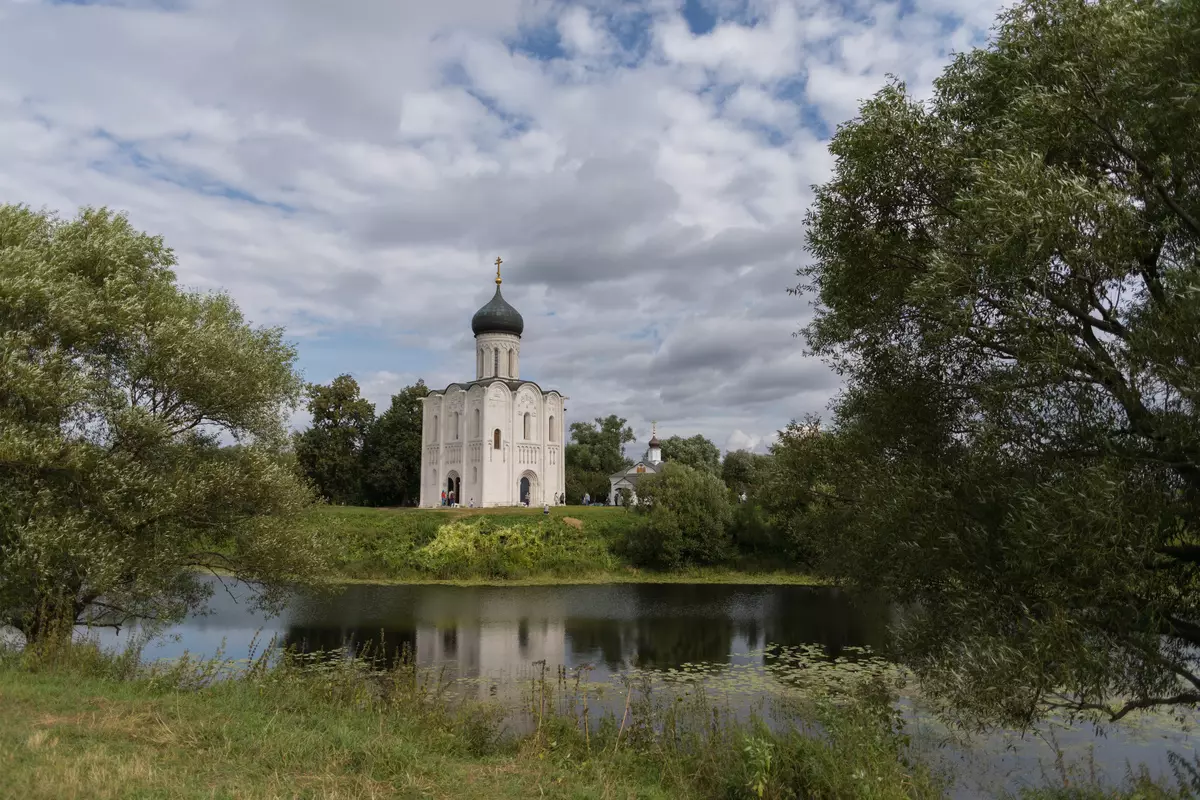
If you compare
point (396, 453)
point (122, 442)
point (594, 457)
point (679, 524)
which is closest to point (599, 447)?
point (594, 457)

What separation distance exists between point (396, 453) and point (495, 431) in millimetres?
8642

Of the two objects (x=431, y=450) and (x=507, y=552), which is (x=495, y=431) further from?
(x=507, y=552)

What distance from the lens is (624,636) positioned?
19.5 meters

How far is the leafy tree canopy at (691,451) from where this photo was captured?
7212cm

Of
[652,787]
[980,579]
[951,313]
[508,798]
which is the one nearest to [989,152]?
[951,313]

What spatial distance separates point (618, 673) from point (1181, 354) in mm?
11081

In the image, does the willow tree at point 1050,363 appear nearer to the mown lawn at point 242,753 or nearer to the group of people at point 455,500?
the mown lawn at point 242,753

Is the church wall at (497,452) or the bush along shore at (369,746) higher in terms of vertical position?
the church wall at (497,452)

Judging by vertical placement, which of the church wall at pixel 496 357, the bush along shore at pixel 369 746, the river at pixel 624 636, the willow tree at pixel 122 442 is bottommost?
the river at pixel 624 636

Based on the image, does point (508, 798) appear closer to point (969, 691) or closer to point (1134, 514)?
point (969, 691)

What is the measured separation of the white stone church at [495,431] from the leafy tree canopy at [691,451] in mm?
23723

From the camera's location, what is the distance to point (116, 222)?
1229cm

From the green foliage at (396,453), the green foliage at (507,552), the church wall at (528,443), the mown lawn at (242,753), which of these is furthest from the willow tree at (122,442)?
the green foliage at (396,453)

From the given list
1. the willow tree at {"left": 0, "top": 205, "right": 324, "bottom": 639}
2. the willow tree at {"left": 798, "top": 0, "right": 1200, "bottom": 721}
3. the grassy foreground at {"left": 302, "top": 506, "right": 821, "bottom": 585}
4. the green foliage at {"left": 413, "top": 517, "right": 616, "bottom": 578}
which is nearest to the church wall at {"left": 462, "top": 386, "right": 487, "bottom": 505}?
the grassy foreground at {"left": 302, "top": 506, "right": 821, "bottom": 585}
